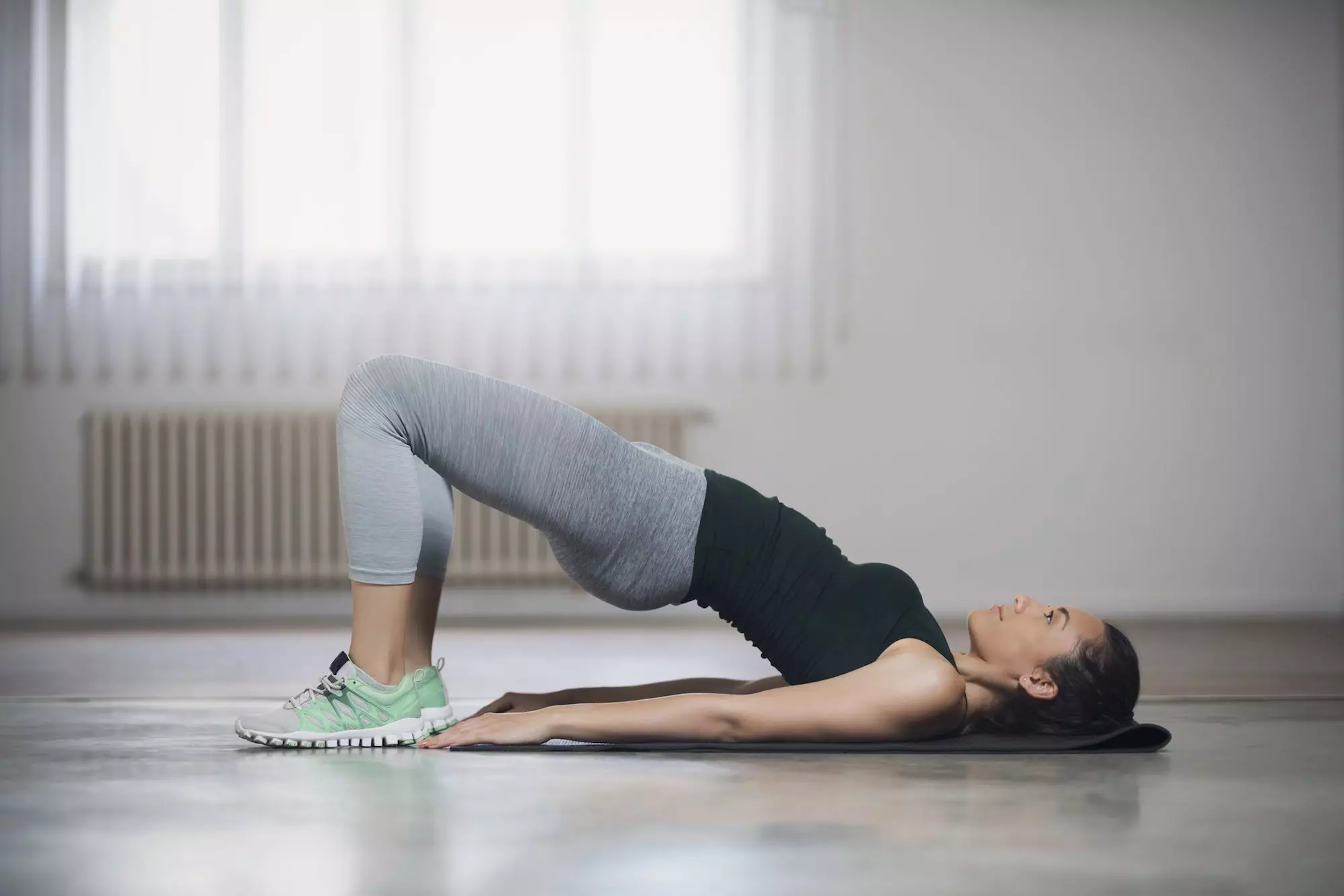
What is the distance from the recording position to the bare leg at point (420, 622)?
166 centimetres

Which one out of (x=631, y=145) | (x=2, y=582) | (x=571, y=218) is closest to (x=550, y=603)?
(x=571, y=218)

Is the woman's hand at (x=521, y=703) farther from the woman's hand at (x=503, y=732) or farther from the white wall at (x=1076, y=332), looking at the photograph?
the white wall at (x=1076, y=332)

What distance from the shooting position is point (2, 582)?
454 centimetres

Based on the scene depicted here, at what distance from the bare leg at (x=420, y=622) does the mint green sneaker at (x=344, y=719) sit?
0.06 metres

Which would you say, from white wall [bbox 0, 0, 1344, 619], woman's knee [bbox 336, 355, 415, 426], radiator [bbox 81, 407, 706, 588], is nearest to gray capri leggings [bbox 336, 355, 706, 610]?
woman's knee [bbox 336, 355, 415, 426]

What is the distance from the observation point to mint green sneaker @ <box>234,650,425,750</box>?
5.21ft

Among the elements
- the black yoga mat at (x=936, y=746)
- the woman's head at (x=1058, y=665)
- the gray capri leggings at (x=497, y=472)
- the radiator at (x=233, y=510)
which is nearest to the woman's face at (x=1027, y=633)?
the woman's head at (x=1058, y=665)

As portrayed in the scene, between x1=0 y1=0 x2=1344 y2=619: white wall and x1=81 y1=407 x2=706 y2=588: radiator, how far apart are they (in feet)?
0.58

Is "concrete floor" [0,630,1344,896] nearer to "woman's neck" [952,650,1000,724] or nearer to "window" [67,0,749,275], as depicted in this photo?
"woman's neck" [952,650,1000,724]

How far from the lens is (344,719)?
5.24 feet

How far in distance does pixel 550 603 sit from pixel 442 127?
1910 millimetres

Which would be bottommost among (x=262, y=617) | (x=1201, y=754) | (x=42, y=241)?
(x=262, y=617)

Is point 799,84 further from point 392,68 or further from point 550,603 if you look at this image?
point 550,603

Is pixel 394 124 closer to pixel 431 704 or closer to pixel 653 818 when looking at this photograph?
pixel 431 704
